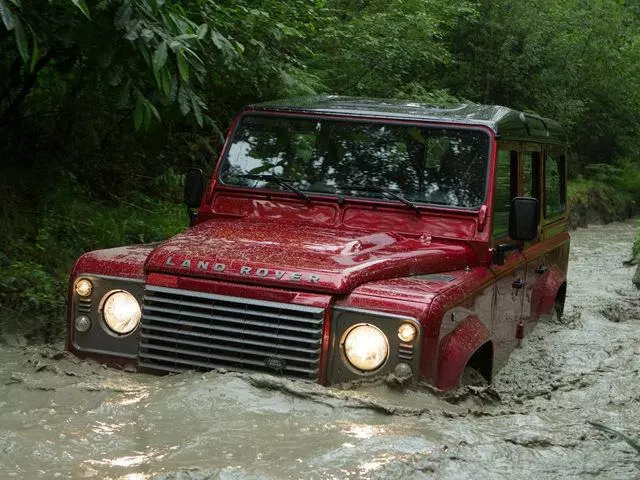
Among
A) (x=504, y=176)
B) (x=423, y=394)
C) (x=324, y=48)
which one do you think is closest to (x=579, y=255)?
(x=324, y=48)

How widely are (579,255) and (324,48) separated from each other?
5.35 metres

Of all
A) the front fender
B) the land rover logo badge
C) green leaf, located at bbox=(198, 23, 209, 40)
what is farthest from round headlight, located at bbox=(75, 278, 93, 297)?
the front fender

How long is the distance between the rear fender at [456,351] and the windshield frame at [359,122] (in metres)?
0.91

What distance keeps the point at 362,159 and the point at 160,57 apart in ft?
4.45

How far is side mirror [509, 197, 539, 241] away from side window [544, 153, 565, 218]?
1790mm

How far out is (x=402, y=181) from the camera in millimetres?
5594

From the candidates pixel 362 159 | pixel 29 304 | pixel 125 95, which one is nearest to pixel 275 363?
pixel 362 159

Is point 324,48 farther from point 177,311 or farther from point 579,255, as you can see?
point 177,311

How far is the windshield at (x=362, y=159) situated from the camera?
5.54m

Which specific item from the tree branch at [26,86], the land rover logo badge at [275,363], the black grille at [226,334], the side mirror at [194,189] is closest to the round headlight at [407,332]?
the black grille at [226,334]

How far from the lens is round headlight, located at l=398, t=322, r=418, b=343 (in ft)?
13.9

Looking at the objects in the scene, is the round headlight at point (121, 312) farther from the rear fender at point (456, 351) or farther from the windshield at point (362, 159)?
the rear fender at point (456, 351)

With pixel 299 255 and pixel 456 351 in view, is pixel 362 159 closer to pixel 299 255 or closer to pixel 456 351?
pixel 299 255

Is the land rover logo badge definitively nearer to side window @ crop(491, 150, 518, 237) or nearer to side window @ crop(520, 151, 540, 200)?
side window @ crop(491, 150, 518, 237)
